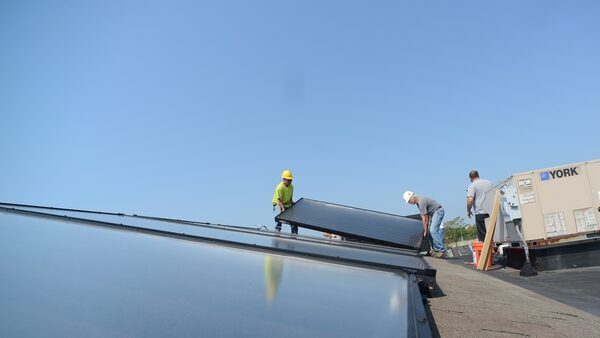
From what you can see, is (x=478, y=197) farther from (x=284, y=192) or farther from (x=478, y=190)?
(x=284, y=192)

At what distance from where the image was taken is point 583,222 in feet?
26.5

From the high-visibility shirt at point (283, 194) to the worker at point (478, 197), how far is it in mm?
4383

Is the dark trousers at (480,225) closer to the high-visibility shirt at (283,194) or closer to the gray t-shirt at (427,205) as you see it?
the gray t-shirt at (427,205)

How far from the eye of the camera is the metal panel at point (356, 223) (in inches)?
240

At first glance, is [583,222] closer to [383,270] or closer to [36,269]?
[383,270]

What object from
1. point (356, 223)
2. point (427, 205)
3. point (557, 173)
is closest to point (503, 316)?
point (356, 223)

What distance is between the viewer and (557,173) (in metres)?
8.30

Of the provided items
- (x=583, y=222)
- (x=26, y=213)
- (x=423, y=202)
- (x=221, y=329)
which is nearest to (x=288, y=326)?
(x=221, y=329)

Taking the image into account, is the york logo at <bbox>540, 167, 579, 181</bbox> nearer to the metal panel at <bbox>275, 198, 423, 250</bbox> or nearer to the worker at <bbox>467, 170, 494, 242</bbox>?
the worker at <bbox>467, 170, 494, 242</bbox>

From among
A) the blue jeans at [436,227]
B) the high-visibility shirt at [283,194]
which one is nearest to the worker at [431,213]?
the blue jeans at [436,227]

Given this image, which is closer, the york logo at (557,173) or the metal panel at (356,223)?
the metal panel at (356,223)

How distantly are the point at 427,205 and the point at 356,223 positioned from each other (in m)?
3.05

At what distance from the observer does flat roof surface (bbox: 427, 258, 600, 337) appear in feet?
7.79

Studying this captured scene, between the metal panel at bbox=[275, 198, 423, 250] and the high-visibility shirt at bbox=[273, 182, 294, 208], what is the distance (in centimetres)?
84
